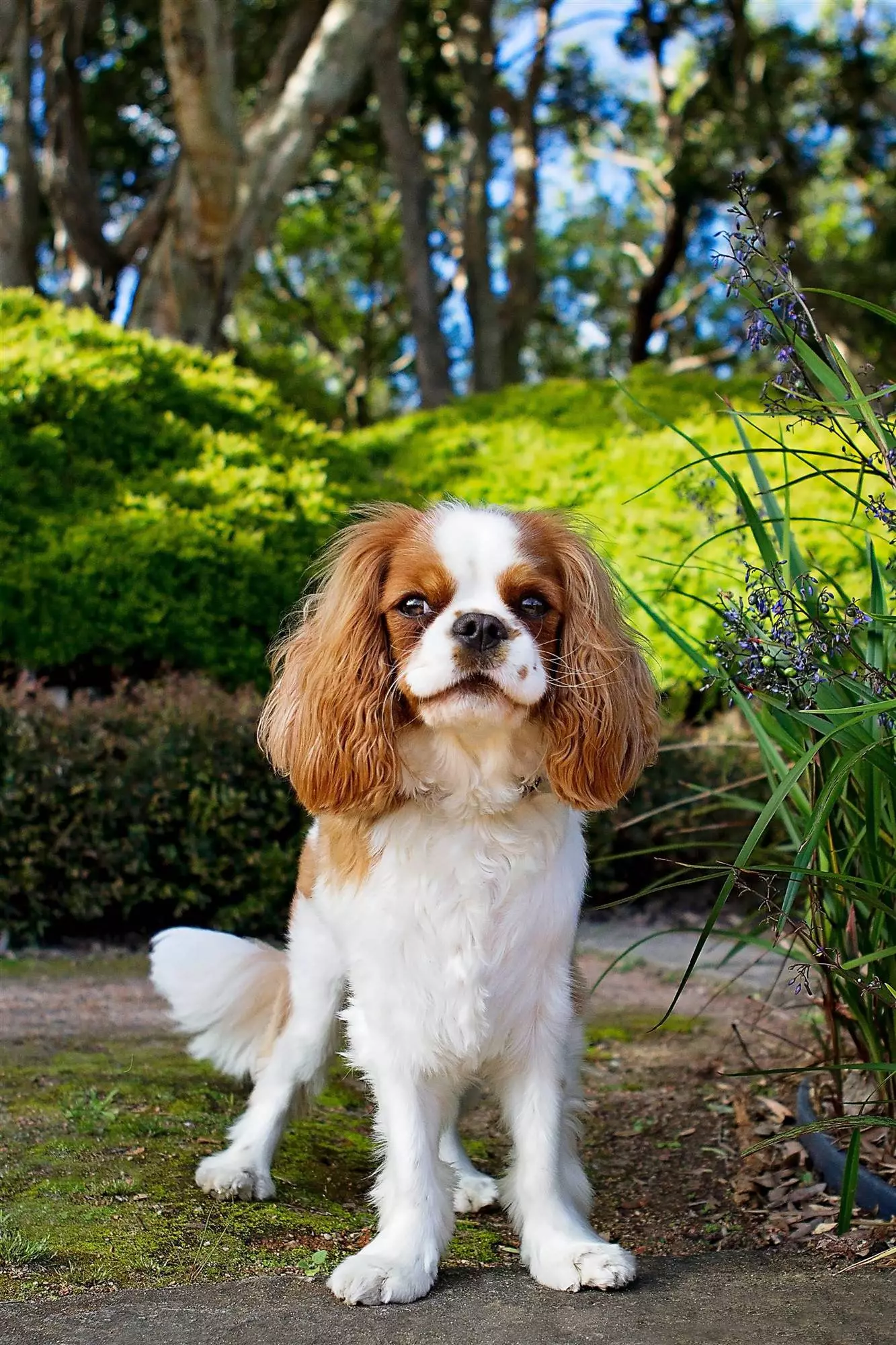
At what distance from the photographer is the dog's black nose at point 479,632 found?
2393 mm

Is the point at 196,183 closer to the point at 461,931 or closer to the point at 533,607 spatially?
the point at 533,607

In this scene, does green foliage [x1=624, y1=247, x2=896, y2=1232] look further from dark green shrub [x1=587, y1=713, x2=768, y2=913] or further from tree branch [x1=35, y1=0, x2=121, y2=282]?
tree branch [x1=35, y1=0, x2=121, y2=282]

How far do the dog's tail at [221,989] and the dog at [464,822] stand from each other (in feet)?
1.76

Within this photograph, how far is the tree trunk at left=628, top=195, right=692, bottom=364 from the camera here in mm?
19625

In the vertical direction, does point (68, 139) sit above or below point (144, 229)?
above

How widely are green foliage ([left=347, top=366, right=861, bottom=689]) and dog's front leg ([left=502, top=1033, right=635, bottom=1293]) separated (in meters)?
3.16

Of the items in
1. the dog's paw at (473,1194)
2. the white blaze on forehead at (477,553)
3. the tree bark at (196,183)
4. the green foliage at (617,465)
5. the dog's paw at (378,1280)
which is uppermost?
the tree bark at (196,183)

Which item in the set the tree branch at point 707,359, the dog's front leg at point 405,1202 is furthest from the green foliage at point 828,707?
the tree branch at point 707,359

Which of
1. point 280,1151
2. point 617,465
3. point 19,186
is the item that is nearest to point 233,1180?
point 280,1151

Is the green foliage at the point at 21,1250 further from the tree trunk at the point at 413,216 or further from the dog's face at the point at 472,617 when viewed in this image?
the tree trunk at the point at 413,216

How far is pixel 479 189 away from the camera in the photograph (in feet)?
52.0

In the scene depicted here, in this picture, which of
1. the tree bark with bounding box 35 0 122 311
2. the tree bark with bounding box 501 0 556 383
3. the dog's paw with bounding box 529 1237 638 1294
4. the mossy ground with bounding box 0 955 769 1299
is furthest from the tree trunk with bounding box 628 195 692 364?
the dog's paw with bounding box 529 1237 638 1294

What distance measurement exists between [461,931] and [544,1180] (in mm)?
523

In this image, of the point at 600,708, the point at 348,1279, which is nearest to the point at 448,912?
the point at 600,708
